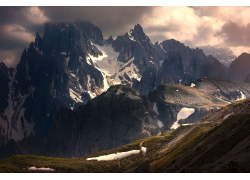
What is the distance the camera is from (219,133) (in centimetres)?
14988
